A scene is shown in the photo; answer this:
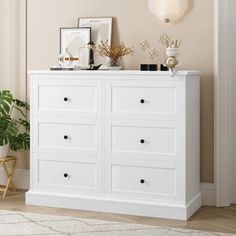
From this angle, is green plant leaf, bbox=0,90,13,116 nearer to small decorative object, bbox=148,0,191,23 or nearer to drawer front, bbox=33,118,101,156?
drawer front, bbox=33,118,101,156

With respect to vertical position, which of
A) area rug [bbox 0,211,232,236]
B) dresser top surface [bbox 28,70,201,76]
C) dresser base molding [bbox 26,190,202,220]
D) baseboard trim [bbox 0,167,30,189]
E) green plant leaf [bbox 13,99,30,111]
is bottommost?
area rug [bbox 0,211,232,236]

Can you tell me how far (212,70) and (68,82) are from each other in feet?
3.70

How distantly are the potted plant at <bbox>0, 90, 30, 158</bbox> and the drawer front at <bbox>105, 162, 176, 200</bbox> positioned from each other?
1006 millimetres

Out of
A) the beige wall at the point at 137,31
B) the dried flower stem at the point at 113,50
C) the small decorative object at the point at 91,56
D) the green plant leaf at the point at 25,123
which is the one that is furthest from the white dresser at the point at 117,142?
the green plant leaf at the point at 25,123

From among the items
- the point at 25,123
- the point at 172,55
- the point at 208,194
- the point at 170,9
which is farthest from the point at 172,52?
the point at 25,123

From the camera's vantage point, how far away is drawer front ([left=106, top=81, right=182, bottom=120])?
4223 millimetres

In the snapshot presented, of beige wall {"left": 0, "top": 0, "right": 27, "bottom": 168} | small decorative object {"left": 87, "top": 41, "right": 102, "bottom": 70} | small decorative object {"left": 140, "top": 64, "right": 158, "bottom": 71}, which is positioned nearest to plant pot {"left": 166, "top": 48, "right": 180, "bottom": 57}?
small decorative object {"left": 140, "top": 64, "right": 158, "bottom": 71}

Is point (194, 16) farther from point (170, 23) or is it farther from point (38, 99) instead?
point (38, 99)

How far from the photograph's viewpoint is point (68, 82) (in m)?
4.51

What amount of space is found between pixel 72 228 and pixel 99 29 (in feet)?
5.76

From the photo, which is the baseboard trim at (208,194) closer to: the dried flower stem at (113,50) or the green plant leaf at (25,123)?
the dried flower stem at (113,50)

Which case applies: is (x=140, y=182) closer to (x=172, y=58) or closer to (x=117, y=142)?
(x=117, y=142)

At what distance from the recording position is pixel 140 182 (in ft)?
14.3

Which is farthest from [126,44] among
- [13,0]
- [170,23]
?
[13,0]
